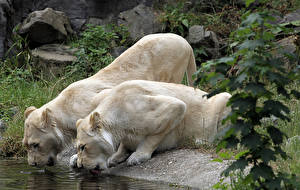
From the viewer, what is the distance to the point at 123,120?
8141mm

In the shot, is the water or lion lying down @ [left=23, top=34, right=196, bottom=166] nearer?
the water

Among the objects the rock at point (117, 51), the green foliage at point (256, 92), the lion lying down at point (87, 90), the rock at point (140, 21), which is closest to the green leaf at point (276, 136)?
the green foliage at point (256, 92)

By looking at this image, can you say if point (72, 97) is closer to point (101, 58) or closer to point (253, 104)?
point (253, 104)

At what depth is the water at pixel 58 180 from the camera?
267 inches

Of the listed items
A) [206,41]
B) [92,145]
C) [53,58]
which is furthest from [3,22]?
[92,145]

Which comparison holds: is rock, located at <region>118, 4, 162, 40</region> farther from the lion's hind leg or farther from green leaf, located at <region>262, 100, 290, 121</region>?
green leaf, located at <region>262, 100, 290, 121</region>

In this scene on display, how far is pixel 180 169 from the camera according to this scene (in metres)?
7.46

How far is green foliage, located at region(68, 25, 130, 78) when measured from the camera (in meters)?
14.9

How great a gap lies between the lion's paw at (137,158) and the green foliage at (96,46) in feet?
21.8

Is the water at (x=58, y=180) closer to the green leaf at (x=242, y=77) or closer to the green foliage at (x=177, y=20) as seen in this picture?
the green leaf at (x=242, y=77)

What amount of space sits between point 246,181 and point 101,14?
13.1m

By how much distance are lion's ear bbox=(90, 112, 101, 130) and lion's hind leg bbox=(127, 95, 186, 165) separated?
774 millimetres

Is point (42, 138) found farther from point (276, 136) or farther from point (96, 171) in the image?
point (276, 136)

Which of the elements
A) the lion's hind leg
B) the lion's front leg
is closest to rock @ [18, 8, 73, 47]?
the lion's front leg
